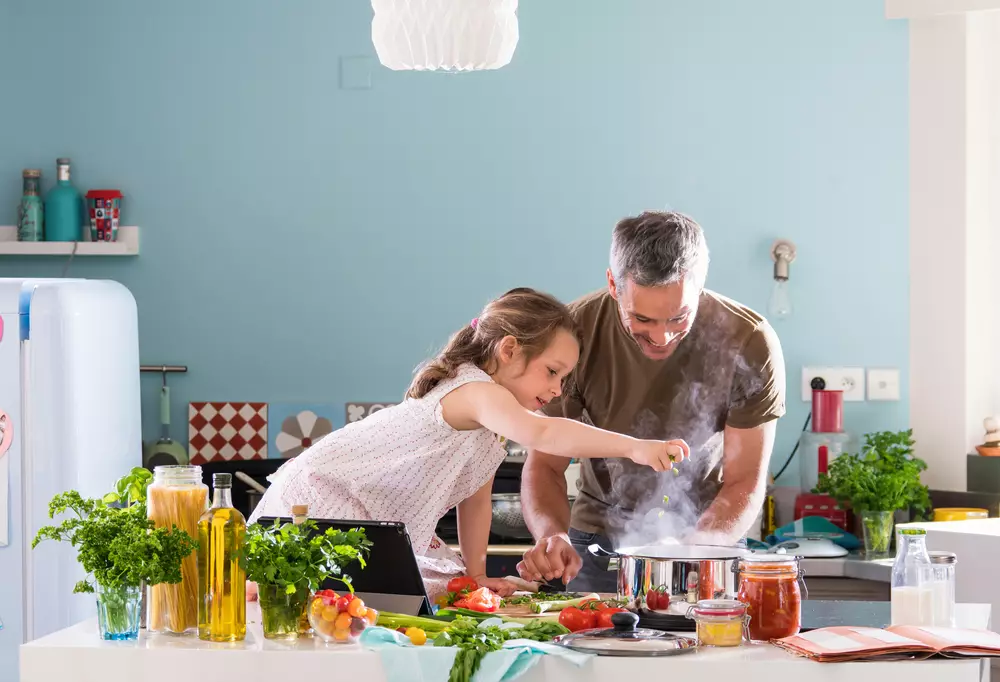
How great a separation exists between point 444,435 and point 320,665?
68 cm

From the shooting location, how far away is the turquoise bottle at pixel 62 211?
405cm

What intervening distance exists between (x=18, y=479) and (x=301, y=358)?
131 centimetres

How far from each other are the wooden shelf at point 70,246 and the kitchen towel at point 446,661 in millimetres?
2708

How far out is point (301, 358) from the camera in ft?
13.6

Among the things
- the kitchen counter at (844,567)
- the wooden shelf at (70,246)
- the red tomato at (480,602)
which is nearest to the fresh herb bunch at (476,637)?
Result: the red tomato at (480,602)

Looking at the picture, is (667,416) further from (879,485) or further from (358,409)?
(358,409)

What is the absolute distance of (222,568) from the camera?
1768mm

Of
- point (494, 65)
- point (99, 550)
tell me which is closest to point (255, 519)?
point (99, 550)

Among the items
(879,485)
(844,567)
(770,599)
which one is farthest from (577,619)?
(879,485)

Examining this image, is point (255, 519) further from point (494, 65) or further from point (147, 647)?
point (494, 65)

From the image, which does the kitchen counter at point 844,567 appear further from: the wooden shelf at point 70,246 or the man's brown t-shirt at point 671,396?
the wooden shelf at point 70,246

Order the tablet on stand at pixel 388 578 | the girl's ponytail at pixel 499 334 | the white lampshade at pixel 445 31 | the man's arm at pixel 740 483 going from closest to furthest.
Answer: the tablet on stand at pixel 388 578, the white lampshade at pixel 445 31, the girl's ponytail at pixel 499 334, the man's arm at pixel 740 483

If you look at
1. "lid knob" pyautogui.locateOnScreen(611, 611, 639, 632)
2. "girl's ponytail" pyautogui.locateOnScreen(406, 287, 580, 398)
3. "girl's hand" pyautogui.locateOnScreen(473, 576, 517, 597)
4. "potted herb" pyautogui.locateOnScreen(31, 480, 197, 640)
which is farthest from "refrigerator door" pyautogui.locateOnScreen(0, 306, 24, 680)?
"lid knob" pyautogui.locateOnScreen(611, 611, 639, 632)

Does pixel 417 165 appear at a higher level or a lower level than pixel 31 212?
→ higher
